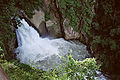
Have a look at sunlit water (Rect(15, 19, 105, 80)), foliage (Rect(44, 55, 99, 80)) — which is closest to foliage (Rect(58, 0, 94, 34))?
sunlit water (Rect(15, 19, 105, 80))

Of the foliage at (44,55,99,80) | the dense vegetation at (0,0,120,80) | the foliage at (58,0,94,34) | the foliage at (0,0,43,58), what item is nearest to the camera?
the foliage at (44,55,99,80)

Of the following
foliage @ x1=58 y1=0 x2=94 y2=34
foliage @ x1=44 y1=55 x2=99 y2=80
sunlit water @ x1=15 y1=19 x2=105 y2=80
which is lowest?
sunlit water @ x1=15 y1=19 x2=105 y2=80

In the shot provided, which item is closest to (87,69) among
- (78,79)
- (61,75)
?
(78,79)

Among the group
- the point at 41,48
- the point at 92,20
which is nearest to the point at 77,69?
the point at 41,48

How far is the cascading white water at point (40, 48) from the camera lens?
871 centimetres

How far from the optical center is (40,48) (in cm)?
924

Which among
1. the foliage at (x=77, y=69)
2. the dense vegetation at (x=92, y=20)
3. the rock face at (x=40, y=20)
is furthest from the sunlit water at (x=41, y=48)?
the foliage at (x=77, y=69)

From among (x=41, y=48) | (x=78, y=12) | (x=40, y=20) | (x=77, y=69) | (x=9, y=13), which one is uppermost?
(x=9, y=13)

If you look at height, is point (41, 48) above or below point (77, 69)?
below

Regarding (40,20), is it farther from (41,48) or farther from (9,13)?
(9,13)

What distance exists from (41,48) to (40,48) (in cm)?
4

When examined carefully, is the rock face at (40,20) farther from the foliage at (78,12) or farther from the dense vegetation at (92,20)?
the foliage at (78,12)

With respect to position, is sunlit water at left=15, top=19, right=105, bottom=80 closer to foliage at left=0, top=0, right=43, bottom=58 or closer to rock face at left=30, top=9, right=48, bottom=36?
rock face at left=30, top=9, right=48, bottom=36

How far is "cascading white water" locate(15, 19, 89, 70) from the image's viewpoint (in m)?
8.71
